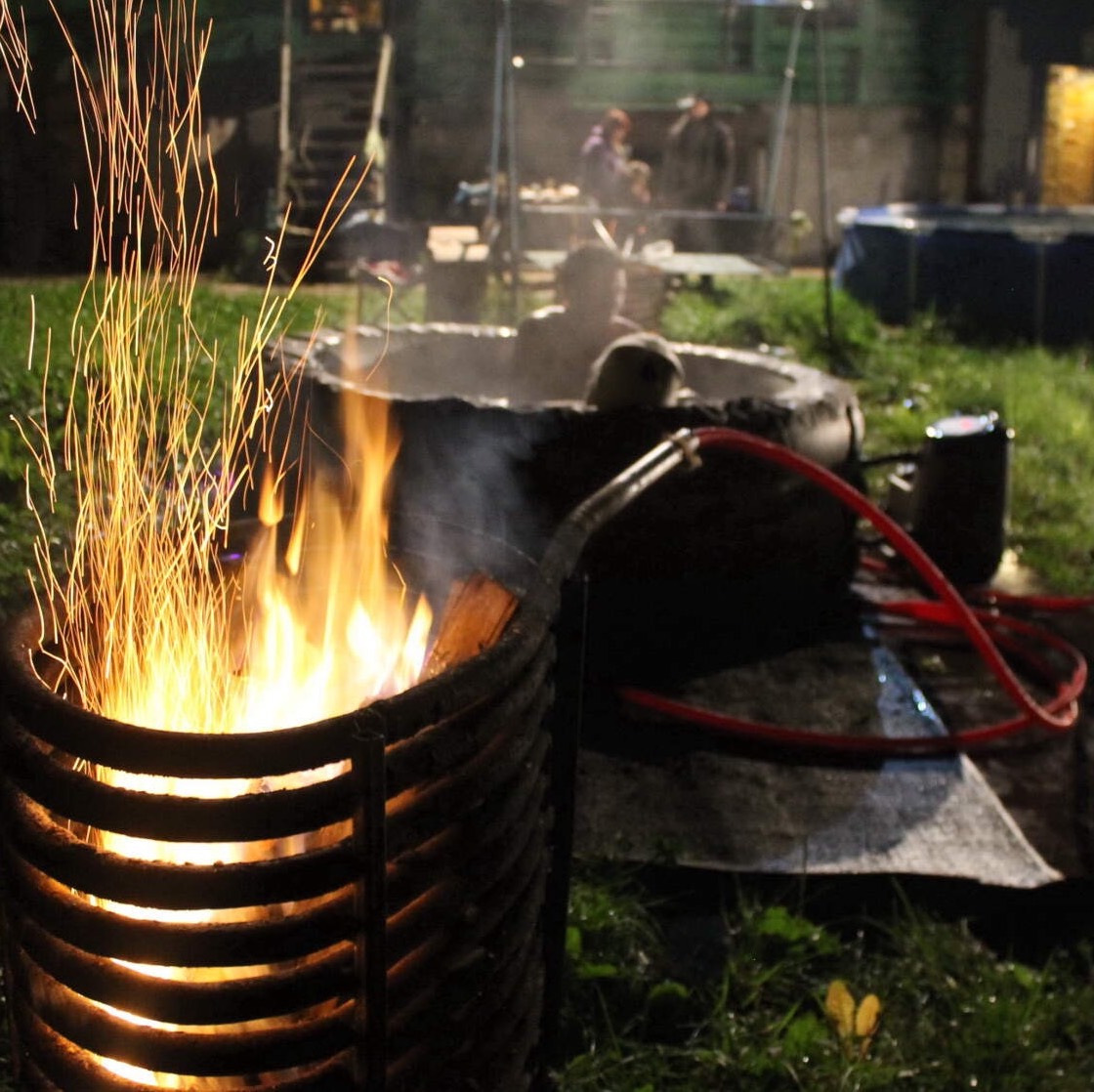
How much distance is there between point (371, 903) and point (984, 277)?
44.4ft

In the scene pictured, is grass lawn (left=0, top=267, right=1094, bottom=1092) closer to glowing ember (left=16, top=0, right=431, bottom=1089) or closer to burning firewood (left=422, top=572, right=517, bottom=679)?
glowing ember (left=16, top=0, right=431, bottom=1089)

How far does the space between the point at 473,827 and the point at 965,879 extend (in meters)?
2.26

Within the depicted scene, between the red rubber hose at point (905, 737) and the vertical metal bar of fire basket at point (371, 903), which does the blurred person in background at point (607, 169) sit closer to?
the red rubber hose at point (905, 737)

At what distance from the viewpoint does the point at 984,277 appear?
1388 cm

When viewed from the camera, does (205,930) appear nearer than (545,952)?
Yes

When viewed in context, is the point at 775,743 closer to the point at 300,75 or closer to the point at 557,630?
the point at 557,630

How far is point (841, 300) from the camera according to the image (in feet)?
45.6

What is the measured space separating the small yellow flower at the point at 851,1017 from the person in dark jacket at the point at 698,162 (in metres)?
16.6

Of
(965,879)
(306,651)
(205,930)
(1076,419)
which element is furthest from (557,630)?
(1076,419)

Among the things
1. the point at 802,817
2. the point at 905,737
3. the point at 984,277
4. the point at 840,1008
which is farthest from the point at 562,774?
the point at 984,277

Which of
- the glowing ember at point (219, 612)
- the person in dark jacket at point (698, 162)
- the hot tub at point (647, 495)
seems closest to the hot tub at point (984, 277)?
the person in dark jacket at point (698, 162)

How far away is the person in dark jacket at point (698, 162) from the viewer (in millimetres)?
18469

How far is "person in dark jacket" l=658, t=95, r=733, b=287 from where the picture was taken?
727 inches

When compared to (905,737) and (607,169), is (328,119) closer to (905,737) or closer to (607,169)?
(607,169)
